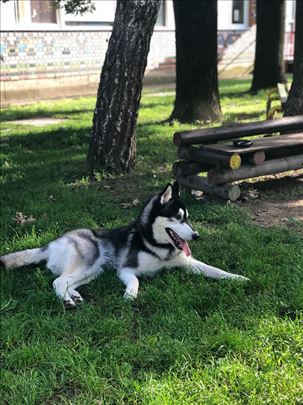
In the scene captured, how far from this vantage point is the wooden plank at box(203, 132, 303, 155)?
19.5 feet

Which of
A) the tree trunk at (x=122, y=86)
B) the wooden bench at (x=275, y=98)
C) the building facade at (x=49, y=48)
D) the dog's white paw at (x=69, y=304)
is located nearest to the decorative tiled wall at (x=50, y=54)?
the building facade at (x=49, y=48)

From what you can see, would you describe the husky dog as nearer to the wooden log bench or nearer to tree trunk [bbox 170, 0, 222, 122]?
the wooden log bench

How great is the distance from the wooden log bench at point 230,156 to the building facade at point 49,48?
37.7 feet

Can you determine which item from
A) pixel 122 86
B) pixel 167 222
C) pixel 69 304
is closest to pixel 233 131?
pixel 122 86

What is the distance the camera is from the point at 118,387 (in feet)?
9.65

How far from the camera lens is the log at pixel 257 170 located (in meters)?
5.93

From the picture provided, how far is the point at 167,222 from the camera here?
4.19 metres

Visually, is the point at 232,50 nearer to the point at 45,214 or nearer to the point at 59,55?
the point at 59,55

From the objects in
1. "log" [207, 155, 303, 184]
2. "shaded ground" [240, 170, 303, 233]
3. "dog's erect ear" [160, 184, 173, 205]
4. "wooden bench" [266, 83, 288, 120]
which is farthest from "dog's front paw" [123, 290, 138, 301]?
"wooden bench" [266, 83, 288, 120]

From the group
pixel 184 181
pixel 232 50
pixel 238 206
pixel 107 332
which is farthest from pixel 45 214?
pixel 232 50

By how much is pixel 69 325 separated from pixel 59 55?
1548cm

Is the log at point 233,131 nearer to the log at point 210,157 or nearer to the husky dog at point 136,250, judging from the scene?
the log at point 210,157

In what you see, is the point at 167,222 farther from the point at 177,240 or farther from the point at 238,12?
the point at 238,12

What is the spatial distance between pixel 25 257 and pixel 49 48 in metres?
14.2
